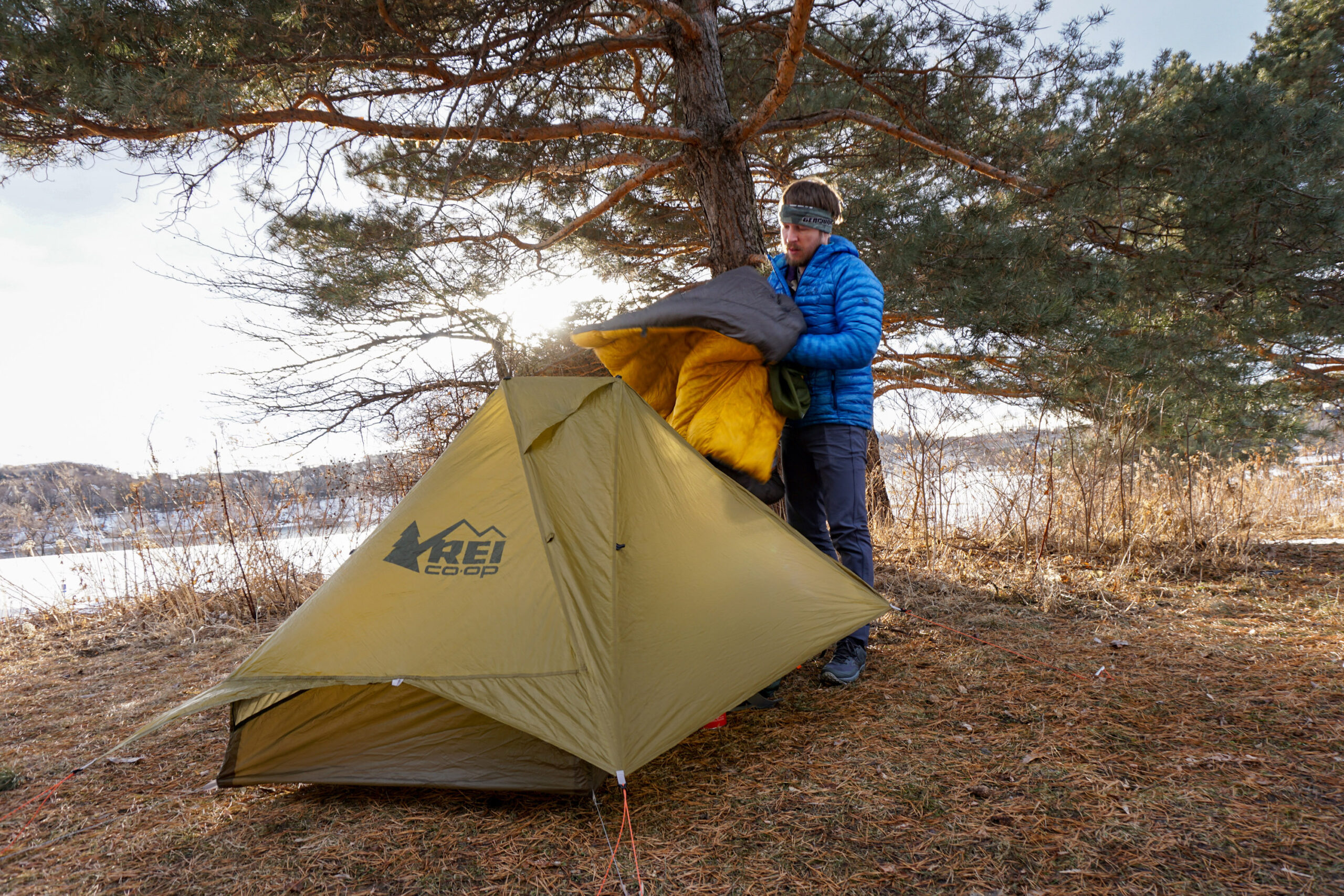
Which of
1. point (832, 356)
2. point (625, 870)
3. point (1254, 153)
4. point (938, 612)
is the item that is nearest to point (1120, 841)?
point (625, 870)

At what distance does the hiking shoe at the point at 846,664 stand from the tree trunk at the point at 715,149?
6.59 feet

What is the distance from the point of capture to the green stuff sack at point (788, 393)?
2.51 meters

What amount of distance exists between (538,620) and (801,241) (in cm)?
179

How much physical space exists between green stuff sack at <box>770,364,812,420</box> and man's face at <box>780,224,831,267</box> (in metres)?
0.50

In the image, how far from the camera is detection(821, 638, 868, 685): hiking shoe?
2617mm

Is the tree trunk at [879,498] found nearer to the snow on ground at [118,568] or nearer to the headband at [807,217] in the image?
the headband at [807,217]

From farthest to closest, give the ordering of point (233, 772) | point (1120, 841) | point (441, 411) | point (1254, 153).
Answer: point (441, 411) < point (1254, 153) < point (233, 772) < point (1120, 841)

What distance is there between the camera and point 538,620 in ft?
6.23

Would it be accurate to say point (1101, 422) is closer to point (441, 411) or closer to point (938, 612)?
point (938, 612)

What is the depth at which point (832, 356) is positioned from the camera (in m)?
2.48

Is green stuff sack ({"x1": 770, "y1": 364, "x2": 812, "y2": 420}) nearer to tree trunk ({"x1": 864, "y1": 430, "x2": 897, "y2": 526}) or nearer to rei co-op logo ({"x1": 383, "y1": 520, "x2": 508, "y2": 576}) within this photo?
rei co-op logo ({"x1": 383, "y1": 520, "x2": 508, "y2": 576})

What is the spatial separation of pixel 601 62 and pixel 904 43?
6.90ft

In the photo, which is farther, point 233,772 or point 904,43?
point 904,43

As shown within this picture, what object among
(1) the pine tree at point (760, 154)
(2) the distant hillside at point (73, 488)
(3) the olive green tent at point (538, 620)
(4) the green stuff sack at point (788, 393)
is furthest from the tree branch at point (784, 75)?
(2) the distant hillside at point (73, 488)
